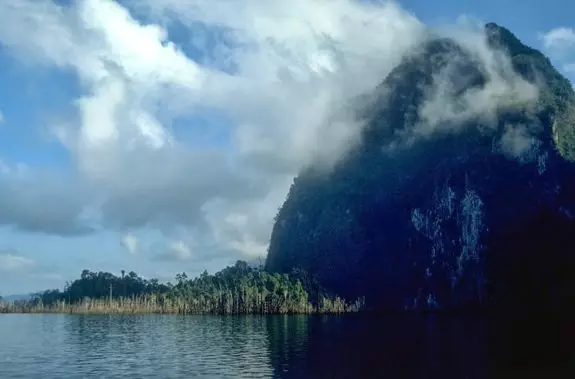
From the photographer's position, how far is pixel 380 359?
230 feet

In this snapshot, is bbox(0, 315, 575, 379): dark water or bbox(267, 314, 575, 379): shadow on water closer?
bbox(267, 314, 575, 379): shadow on water

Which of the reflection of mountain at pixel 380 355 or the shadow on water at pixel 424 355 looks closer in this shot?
the shadow on water at pixel 424 355

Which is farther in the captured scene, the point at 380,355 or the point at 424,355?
the point at 380,355

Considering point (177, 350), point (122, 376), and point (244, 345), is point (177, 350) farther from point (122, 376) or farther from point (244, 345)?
point (122, 376)

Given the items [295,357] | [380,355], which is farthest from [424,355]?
[295,357]

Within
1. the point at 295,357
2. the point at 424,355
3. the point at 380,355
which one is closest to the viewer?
the point at 295,357

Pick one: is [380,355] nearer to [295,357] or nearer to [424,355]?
[424,355]

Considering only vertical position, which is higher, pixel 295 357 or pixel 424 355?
pixel 295 357

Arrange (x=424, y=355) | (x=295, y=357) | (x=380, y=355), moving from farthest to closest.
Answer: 1. (x=380, y=355)
2. (x=424, y=355)
3. (x=295, y=357)

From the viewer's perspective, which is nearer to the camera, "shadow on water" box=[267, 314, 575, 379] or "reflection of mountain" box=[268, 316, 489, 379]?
"shadow on water" box=[267, 314, 575, 379]

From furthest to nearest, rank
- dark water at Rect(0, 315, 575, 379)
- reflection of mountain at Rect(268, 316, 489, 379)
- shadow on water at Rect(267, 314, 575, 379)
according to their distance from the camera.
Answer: dark water at Rect(0, 315, 575, 379) → reflection of mountain at Rect(268, 316, 489, 379) → shadow on water at Rect(267, 314, 575, 379)

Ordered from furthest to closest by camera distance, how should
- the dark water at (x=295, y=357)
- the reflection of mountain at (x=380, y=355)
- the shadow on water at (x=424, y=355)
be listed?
the dark water at (x=295, y=357), the reflection of mountain at (x=380, y=355), the shadow on water at (x=424, y=355)

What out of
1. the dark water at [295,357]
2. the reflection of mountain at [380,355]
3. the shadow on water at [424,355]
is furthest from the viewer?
the dark water at [295,357]

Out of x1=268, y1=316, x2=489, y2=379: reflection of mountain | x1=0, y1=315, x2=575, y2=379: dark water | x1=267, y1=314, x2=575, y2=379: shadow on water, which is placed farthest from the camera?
x1=0, y1=315, x2=575, y2=379: dark water
